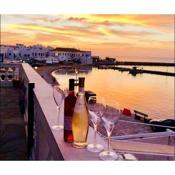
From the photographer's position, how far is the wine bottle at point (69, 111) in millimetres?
951

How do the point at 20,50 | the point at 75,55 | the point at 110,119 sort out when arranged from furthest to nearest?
the point at 20,50 < the point at 75,55 < the point at 110,119

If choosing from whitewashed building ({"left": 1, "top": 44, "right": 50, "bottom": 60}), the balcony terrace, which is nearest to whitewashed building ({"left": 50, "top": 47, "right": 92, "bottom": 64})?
whitewashed building ({"left": 1, "top": 44, "right": 50, "bottom": 60})

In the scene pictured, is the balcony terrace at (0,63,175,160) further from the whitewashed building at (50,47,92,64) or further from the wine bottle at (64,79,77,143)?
the whitewashed building at (50,47,92,64)

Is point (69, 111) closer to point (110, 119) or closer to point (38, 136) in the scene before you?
point (110, 119)

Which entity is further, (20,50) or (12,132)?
(20,50)

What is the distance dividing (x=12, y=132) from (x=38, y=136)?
50.8 inches

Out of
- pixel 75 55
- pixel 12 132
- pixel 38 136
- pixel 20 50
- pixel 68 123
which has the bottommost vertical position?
pixel 12 132

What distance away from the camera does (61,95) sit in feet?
3.85

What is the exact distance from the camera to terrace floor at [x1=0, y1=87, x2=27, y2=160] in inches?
94.4

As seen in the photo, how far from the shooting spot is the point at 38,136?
5.43 ft

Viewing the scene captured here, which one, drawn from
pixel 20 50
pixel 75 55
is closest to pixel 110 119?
pixel 75 55

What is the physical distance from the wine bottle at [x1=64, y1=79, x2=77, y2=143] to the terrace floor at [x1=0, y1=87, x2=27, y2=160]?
4.65ft
